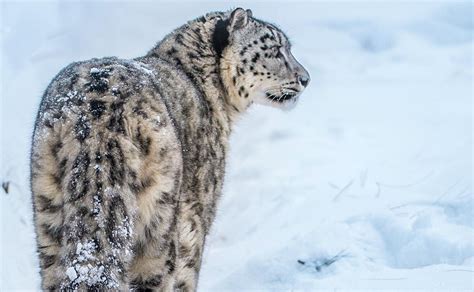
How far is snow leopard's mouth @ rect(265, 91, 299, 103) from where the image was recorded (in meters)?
6.11

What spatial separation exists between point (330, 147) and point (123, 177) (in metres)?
5.32

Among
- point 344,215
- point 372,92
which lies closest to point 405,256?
point 344,215

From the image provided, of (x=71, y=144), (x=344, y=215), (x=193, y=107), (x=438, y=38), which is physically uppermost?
(x=71, y=144)

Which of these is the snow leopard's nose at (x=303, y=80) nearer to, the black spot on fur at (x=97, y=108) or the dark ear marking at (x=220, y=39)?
the dark ear marking at (x=220, y=39)

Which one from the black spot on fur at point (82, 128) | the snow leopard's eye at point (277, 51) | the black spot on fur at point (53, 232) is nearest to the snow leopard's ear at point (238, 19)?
the snow leopard's eye at point (277, 51)

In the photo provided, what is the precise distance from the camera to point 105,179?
12.5 feet

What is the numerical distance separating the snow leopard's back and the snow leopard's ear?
1.52m

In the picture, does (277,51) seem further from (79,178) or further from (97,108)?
(79,178)

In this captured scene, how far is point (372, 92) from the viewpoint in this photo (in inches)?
420

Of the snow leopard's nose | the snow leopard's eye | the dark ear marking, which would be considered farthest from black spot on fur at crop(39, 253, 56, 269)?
the snow leopard's nose

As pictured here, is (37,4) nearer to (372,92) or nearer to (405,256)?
(372,92)

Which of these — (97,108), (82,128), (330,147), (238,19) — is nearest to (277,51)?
(238,19)

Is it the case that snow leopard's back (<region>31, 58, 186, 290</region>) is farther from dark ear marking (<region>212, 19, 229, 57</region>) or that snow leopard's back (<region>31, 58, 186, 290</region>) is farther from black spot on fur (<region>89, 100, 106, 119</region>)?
dark ear marking (<region>212, 19, 229, 57</region>)

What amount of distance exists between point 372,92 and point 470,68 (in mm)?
1331
